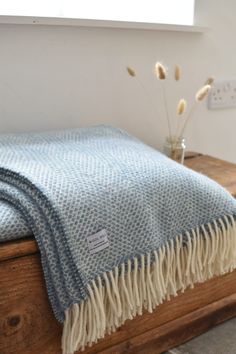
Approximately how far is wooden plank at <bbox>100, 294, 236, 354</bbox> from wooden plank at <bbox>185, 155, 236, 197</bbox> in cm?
28

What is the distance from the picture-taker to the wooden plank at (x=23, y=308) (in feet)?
2.15

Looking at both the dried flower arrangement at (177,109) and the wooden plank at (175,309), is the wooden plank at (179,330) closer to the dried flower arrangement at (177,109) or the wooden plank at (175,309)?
the wooden plank at (175,309)

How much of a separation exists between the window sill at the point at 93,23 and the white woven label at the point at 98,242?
2.01 feet

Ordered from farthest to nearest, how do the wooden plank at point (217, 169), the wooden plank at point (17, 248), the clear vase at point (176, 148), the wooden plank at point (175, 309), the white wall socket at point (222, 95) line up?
the white wall socket at point (222, 95), the clear vase at point (176, 148), the wooden plank at point (217, 169), the wooden plank at point (175, 309), the wooden plank at point (17, 248)

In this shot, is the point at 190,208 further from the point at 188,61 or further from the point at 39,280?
the point at 188,61

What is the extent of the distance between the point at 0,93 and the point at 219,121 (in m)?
0.76

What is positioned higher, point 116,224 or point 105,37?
point 105,37

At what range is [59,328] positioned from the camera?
28.6 inches

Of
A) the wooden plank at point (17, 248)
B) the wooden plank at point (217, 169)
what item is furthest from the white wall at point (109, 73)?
the wooden plank at point (17, 248)

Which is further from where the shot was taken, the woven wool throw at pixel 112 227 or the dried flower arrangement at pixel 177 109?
the dried flower arrangement at pixel 177 109

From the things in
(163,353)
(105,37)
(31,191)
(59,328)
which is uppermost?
(105,37)

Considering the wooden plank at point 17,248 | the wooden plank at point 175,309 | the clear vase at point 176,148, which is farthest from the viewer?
the clear vase at point 176,148

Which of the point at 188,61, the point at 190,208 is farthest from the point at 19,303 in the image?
the point at 188,61

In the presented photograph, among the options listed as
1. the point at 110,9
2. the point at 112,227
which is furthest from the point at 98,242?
the point at 110,9
